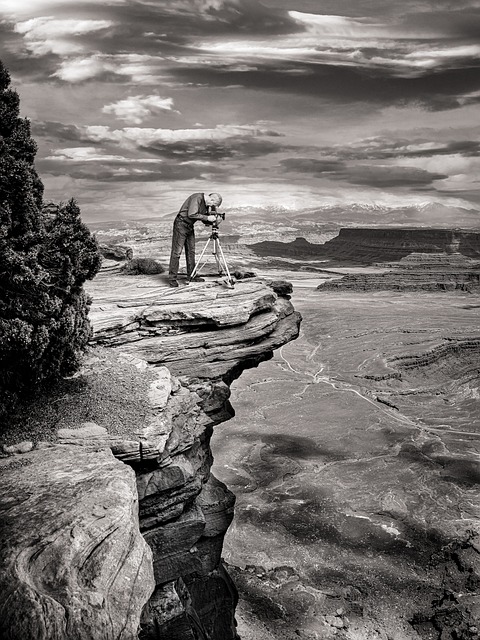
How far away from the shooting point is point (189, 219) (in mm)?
19969

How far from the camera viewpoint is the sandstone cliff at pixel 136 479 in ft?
26.2

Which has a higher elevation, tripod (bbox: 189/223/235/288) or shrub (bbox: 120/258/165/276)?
tripod (bbox: 189/223/235/288)

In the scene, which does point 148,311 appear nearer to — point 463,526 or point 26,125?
point 26,125

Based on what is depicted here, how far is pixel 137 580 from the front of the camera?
8.56 meters

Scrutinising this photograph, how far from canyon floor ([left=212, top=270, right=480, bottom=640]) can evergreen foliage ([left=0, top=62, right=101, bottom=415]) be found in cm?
1167

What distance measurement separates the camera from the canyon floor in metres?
18.9

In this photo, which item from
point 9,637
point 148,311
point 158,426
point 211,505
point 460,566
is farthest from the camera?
point 460,566

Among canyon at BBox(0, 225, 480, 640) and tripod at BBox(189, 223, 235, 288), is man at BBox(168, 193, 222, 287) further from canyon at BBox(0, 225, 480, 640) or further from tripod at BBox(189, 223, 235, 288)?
canyon at BBox(0, 225, 480, 640)

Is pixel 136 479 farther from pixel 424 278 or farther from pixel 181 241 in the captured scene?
pixel 424 278

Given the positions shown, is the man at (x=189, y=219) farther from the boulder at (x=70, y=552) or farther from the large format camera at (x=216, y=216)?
the boulder at (x=70, y=552)

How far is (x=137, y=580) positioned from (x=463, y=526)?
64.3 ft

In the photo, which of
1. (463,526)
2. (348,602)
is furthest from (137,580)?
(463,526)

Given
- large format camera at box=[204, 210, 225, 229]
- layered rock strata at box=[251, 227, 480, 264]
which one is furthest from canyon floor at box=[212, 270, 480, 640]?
layered rock strata at box=[251, 227, 480, 264]

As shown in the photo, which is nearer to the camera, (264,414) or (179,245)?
(179,245)
